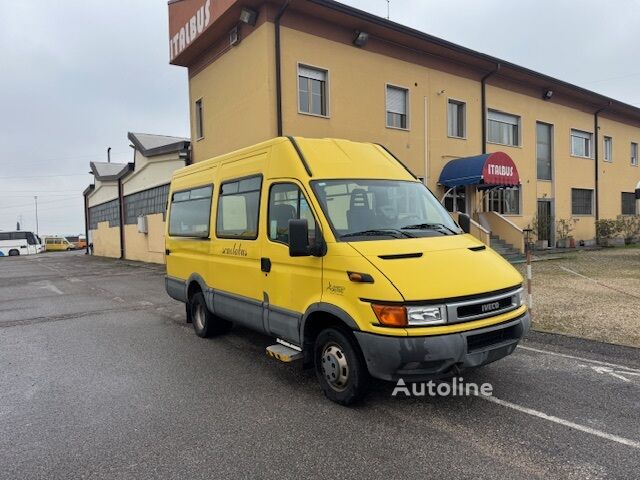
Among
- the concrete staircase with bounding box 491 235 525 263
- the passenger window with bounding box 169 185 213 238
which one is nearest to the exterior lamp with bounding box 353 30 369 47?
the concrete staircase with bounding box 491 235 525 263

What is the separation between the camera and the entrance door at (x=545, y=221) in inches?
834

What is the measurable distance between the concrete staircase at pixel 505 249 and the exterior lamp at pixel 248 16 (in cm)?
1171

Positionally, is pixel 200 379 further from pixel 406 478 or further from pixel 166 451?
pixel 406 478

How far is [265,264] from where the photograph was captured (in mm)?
Answer: 5250

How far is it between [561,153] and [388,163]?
20955 millimetres

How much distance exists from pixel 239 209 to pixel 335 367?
256 cm

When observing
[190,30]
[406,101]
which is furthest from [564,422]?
[190,30]

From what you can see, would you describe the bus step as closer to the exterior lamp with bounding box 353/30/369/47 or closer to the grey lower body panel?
the grey lower body panel

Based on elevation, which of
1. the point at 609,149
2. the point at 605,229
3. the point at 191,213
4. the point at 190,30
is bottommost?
the point at 605,229

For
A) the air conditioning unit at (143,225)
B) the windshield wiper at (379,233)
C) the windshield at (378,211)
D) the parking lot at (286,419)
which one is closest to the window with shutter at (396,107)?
the parking lot at (286,419)

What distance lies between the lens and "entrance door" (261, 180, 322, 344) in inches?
179

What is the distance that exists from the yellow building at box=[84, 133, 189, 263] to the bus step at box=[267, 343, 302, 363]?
14582 millimetres

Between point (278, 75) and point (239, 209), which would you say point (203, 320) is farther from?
point (278, 75)

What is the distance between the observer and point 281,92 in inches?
533
